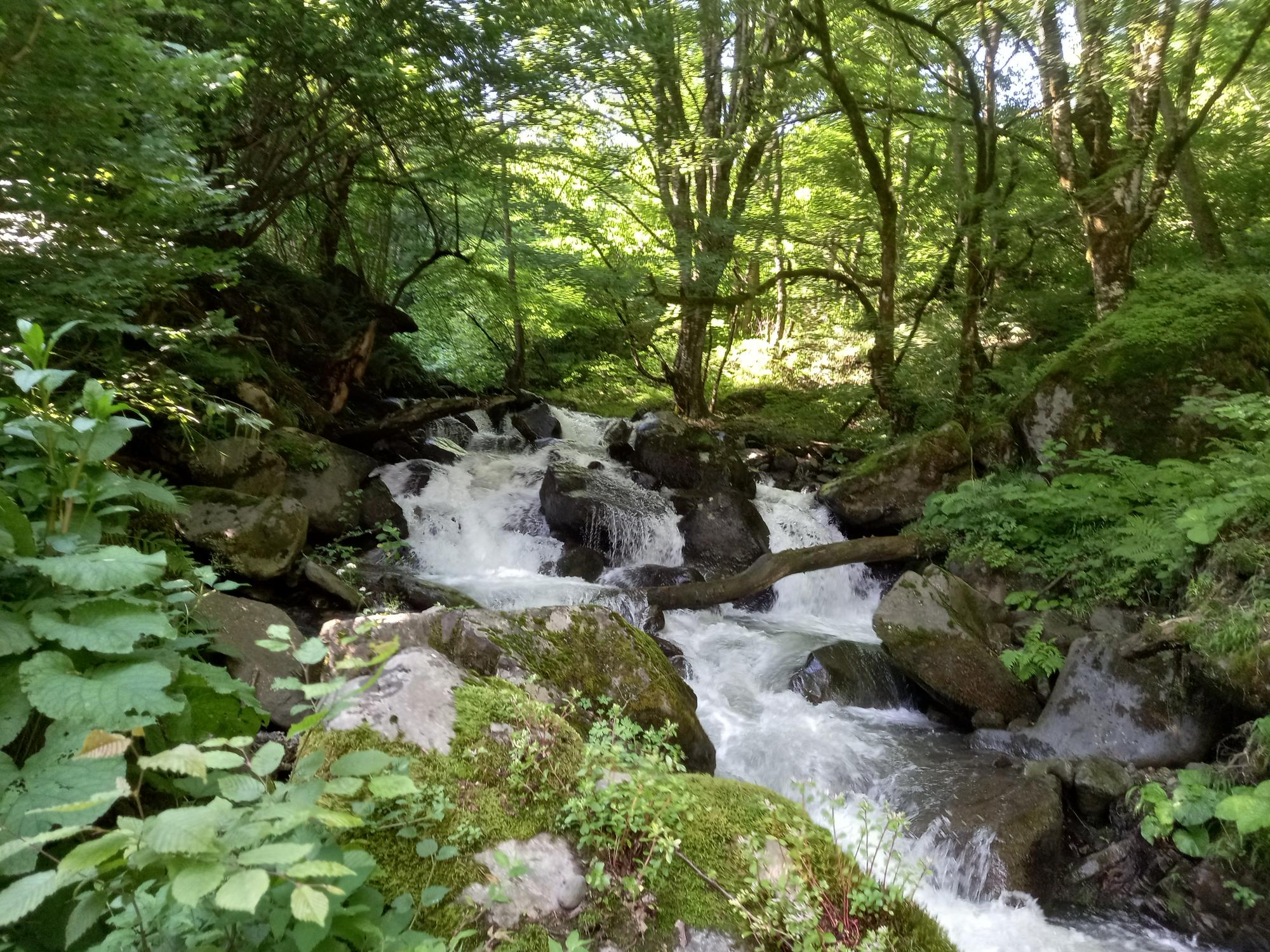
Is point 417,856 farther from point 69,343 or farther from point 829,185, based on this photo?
point 829,185

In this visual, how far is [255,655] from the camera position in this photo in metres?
4.26

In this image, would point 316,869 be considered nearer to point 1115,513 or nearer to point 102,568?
point 102,568

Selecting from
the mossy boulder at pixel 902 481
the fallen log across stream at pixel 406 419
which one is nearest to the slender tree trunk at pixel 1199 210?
the mossy boulder at pixel 902 481

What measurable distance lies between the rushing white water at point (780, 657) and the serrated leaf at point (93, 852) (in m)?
1.87

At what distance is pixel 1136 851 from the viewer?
4250 mm

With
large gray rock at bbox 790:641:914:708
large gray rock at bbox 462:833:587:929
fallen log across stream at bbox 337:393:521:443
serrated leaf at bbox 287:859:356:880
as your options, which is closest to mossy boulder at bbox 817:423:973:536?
large gray rock at bbox 790:641:914:708

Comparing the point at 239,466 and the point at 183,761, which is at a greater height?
the point at 183,761

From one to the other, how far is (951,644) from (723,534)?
4116mm

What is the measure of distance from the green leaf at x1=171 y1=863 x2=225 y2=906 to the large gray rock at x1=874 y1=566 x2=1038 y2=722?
598 centimetres

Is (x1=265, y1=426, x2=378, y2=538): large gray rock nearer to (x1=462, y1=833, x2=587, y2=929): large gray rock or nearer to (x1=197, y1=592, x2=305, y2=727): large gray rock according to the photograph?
(x1=197, y1=592, x2=305, y2=727): large gray rock

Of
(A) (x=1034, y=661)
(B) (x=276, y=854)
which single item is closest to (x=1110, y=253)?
(A) (x=1034, y=661)

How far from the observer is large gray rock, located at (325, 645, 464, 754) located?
7.47ft

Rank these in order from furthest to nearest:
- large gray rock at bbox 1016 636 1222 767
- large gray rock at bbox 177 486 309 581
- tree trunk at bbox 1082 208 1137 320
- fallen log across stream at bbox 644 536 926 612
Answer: tree trunk at bbox 1082 208 1137 320, fallen log across stream at bbox 644 536 926 612, large gray rock at bbox 177 486 309 581, large gray rock at bbox 1016 636 1222 767

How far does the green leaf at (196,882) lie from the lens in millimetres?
1167
